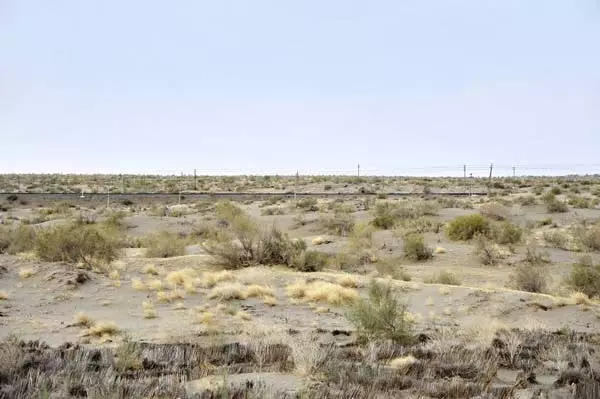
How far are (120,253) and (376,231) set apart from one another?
15017mm

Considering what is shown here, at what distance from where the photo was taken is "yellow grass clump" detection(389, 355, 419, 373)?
30.8ft

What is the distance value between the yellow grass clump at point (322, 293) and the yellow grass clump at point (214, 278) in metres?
2.30

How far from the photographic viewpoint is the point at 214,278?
62.0 feet

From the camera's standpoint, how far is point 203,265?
72.4 feet

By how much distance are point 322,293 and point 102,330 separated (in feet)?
20.9

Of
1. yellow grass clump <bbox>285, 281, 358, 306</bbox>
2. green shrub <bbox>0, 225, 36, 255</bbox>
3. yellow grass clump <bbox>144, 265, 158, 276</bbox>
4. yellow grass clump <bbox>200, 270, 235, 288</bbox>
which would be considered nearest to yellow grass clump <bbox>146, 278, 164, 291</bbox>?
yellow grass clump <bbox>200, 270, 235, 288</bbox>

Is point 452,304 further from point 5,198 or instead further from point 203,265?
point 5,198

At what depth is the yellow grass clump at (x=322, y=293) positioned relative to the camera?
16578 mm

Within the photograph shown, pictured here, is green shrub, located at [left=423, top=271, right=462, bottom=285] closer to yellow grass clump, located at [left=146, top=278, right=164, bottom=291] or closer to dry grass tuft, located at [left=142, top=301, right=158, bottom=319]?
yellow grass clump, located at [left=146, top=278, right=164, bottom=291]

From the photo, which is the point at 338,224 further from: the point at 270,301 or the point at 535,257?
the point at 270,301

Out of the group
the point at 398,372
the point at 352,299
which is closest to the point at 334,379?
the point at 398,372

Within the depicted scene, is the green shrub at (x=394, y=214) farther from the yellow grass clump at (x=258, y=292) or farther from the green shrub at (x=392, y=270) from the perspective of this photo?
the yellow grass clump at (x=258, y=292)

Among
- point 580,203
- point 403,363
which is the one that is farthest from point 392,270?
point 580,203

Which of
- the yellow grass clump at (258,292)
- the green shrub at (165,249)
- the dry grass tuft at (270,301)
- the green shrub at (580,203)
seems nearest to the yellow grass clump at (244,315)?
the dry grass tuft at (270,301)
